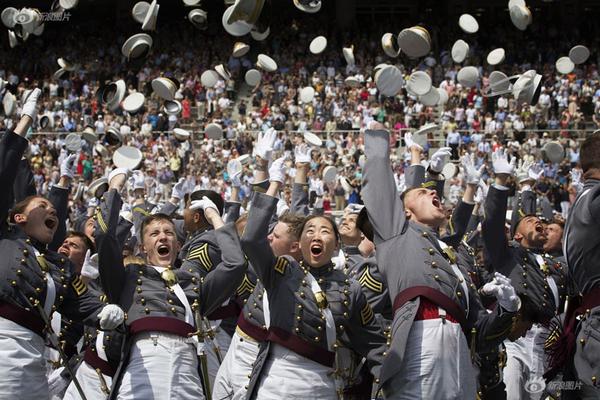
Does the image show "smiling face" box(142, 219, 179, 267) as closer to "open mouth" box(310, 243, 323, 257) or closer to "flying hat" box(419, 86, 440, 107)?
"open mouth" box(310, 243, 323, 257)

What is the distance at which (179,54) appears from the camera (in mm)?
32344

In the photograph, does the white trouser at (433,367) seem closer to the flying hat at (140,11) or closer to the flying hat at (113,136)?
the flying hat at (113,136)

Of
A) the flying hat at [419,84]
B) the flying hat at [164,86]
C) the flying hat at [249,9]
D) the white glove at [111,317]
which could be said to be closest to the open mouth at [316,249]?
the white glove at [111,317]

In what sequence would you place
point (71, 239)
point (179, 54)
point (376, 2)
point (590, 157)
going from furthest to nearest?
point (376, 2) < point (179, 54) < point (71, 239) < point (590, 157)

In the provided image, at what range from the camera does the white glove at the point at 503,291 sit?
5.24m

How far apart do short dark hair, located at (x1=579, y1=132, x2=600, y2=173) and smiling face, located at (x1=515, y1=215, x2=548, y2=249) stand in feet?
7.46

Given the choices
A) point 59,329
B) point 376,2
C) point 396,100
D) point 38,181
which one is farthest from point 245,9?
point 376,2

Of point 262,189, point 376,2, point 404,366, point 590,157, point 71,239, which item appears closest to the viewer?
point 404,366

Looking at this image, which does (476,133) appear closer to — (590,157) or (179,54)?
(179,54)

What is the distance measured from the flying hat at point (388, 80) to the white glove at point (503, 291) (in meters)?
6.38

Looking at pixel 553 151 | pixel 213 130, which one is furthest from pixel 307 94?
pixel 553 151

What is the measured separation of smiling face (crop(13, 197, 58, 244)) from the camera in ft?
19.2

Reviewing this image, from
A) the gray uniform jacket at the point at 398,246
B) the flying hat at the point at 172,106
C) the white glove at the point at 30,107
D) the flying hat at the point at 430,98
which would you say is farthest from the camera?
the flying hat at the point at 172,106

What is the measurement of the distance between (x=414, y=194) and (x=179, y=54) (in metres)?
27.5
